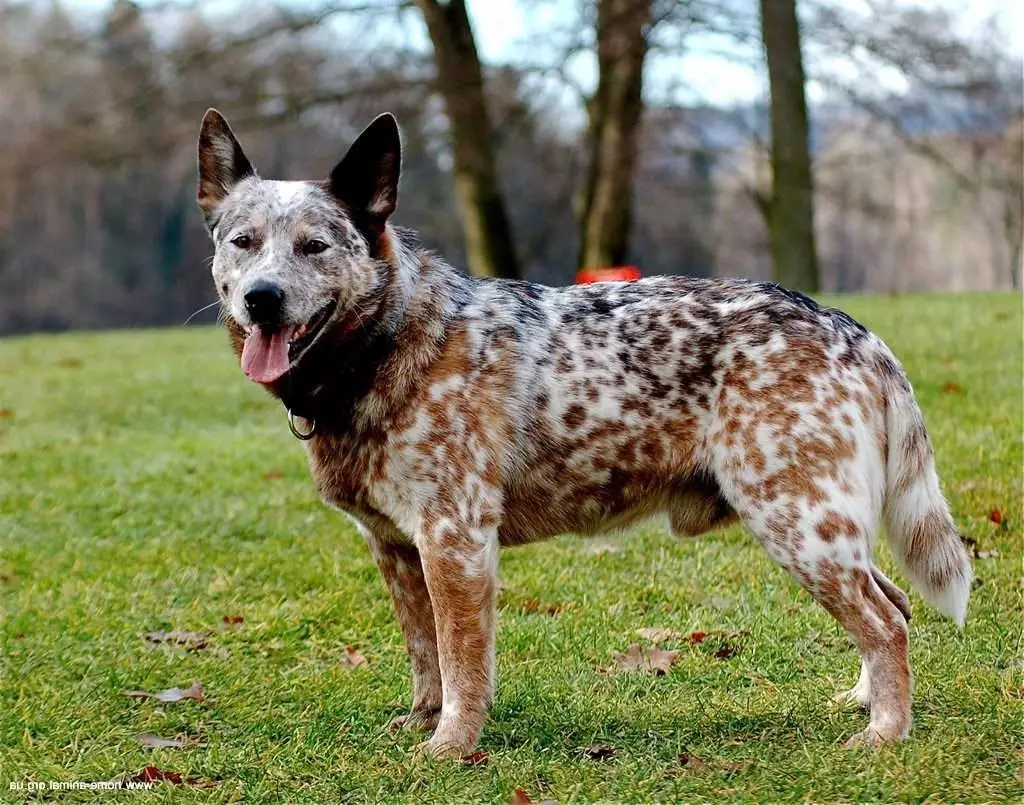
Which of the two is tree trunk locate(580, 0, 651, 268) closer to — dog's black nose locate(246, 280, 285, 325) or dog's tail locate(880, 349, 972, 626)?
dog's tail locate(880, 349, 972, 626)

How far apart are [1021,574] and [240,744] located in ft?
11.4

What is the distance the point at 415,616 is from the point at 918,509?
5.92ft

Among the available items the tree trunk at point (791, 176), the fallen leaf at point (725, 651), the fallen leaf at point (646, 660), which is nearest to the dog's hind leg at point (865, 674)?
the fallen leaf at point (725, 651)

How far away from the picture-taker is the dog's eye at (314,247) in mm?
3998

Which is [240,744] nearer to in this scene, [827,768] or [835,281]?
[827,768]

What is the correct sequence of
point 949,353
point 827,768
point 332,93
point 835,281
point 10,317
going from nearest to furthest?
point 827,768 < point 949,353 < point 332,93 < point 10,317 < point 835,281

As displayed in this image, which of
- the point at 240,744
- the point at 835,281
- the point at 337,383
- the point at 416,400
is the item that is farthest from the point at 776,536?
the point at 835,281

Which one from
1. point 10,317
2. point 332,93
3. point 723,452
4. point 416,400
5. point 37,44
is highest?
point 37,44

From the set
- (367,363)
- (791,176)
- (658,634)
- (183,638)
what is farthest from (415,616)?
(791,176)

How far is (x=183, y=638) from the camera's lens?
532 centimetres

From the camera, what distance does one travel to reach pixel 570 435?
417 cm

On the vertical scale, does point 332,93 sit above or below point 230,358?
above

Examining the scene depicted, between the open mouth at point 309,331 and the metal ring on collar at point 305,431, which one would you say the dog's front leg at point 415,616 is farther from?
the open mouth at point 309,331

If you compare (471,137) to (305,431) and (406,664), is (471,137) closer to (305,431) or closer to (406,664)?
(406,664)
